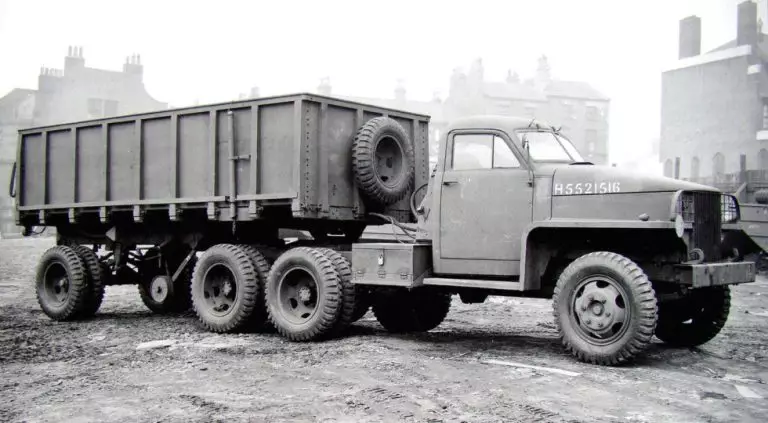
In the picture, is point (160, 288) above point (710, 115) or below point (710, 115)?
below

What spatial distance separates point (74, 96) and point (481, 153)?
46180 millimetres

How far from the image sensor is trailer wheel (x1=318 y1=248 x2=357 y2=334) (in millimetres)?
8648

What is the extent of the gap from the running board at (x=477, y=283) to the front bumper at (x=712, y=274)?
58.8 inches

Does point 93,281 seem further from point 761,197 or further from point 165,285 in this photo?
point 761,197

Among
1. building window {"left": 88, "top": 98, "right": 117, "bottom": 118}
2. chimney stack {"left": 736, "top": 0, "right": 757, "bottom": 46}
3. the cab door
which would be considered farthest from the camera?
building window {"left": 88, "top": 98, "right": 117, "bottom": 118}

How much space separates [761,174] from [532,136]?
22.9 meters

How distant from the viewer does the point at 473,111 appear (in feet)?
197

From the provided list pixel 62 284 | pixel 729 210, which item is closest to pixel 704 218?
pixel 729 210

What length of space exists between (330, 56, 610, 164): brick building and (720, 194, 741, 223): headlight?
48238mm

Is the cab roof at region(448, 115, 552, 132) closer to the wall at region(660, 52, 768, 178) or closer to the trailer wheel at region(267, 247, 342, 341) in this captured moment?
the trailer wheel at region(267, 247, 342, 341)

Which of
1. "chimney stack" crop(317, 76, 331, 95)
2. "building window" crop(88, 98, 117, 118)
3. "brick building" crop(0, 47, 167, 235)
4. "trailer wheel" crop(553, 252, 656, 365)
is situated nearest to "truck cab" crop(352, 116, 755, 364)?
"trailer wheel" crop(553, 252, 656, 365)

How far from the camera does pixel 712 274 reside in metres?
7.07

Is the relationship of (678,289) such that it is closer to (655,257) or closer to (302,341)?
(655,257)

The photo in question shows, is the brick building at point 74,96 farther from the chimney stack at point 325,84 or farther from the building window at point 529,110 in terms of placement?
the building window at point 529,110
